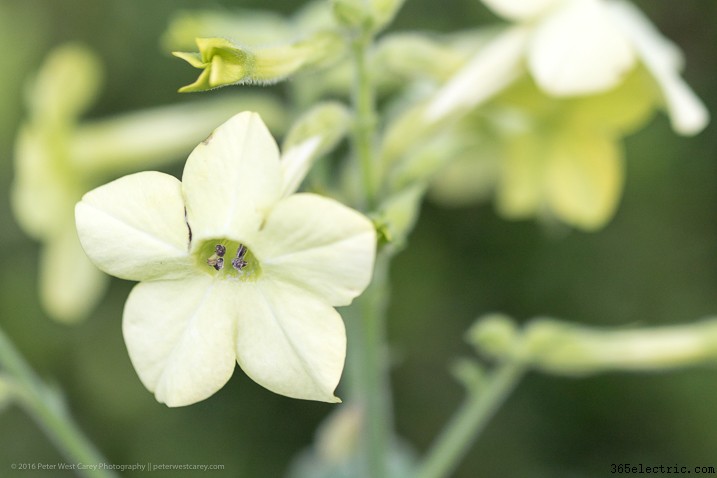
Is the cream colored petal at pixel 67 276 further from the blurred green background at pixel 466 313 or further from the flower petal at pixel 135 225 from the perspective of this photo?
the flower petal at pixel 135 225

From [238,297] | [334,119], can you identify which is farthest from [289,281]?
[334,119]

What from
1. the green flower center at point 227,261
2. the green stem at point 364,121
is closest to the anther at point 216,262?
the green flower center at point 227,261

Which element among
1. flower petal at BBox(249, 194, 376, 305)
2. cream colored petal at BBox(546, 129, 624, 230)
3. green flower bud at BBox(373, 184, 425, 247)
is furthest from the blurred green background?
flower petal at BBox(249, 194, 376, 305)

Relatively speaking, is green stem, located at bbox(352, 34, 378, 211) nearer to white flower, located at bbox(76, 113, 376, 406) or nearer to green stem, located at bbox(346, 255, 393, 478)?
green stem, located at bbox(346, 255, 393, 478)

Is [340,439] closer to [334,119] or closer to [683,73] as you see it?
[334,119]

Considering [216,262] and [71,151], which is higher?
[216,262]

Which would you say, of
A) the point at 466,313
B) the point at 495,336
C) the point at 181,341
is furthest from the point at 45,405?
the point at 466,313

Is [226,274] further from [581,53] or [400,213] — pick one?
[581,53]
